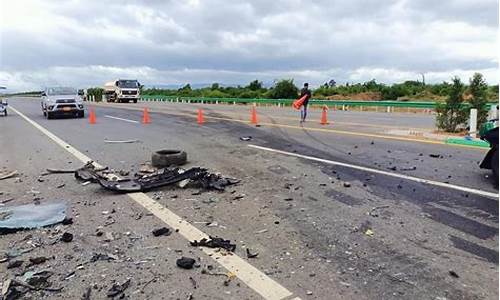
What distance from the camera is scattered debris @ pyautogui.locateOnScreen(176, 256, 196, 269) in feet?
12.3

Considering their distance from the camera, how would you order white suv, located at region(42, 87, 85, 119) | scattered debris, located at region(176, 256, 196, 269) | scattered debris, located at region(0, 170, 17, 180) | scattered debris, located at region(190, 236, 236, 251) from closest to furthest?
scattered debris, located at region(176, 256, 196, 269), scattered debris, located at region(190, 236, 236, 251), scattered debris, located at region(0, 170, 17, 180), white suv, located at region(42, 87, 85, 119)

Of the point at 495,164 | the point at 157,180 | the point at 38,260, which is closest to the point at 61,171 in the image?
the point at 157,180

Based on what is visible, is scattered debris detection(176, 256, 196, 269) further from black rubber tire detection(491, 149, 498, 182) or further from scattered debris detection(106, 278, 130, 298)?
black rubber tire detection(491, 149, 498, 182)

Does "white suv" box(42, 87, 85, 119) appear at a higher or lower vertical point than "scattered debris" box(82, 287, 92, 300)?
higher

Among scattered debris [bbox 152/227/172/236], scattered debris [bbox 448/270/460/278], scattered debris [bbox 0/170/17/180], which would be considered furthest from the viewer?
scattered debris [bbox 0/170/17/180]

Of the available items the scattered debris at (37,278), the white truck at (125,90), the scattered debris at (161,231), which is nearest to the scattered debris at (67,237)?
the scattered debris at (37,278)

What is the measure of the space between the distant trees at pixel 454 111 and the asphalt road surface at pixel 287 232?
5.55m

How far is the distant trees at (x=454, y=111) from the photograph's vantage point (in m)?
14.1

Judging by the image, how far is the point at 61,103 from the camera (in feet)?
75.6

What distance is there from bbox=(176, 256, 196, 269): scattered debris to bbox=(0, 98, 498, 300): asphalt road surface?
8 cm

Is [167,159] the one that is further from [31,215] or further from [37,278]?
[37,278]

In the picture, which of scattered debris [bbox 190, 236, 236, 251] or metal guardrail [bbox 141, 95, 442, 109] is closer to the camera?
scattered debris [bbox 190, 236, 236, 251]

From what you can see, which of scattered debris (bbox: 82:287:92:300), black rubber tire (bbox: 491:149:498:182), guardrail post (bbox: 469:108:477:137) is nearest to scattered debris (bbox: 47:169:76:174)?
scattered debris (bbox: 82:287:92:300)

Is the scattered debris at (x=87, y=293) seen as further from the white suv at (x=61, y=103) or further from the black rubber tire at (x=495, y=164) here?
the white suv at (x=61, y=103)
